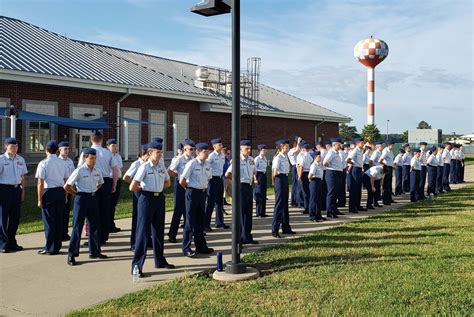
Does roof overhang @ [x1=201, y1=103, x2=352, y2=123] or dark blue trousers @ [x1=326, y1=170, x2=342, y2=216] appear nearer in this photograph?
dark blue trousers @ [x1=326, y1=170, x2=342, y2=216]

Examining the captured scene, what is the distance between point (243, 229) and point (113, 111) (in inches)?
572

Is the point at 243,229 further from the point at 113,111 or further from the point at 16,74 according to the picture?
the point at 113,111

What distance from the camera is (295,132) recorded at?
118ft

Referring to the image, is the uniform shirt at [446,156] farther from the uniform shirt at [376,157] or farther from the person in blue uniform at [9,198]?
the person in blue uniform at [9,198]

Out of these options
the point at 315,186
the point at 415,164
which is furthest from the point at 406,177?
the point at 315,186

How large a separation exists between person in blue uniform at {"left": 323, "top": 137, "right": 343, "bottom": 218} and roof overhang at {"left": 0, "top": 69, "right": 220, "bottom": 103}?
1154 cm

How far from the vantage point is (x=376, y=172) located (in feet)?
45.4

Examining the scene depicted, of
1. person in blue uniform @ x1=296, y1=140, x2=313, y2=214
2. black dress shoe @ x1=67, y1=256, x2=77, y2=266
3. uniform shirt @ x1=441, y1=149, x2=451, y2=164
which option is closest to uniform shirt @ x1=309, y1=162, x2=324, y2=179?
person in blue uniform @ x1=296, y1=140, x2=313, y2=214

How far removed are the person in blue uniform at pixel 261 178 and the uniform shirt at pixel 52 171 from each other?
441cm

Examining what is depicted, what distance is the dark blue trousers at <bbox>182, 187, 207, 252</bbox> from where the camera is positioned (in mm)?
7883

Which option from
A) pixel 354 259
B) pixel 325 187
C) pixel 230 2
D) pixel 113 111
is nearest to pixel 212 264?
pixel 354 259

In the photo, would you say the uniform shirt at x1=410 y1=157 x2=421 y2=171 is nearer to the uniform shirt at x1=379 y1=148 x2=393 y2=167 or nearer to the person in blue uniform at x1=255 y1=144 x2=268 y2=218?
the uniform shirt at x1=379 y1=148 x2=393 y2=167

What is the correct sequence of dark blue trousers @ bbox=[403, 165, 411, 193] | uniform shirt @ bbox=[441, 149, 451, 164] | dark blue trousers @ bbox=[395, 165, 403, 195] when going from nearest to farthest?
dark blue trousers @ bbox=[403, 165, 411, 193] → dark blue trousers @ bbox=[395, 165, 403, 195] → uniform shirt @ bbox=[441, 149, 451, 164]

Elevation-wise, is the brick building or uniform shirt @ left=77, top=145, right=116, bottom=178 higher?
the brick building
